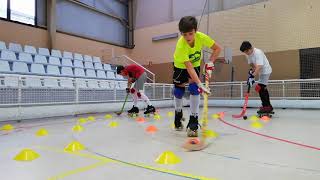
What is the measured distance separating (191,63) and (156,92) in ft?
16.4

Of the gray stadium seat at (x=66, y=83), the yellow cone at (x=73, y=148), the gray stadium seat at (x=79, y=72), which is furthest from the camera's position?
the gray stadium seat at (x=79, y=72)

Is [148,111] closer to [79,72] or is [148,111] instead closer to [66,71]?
[66,71]

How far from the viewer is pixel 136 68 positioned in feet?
Answer: 16.2

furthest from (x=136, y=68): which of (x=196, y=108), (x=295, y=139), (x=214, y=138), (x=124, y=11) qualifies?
(x=124, y=11)

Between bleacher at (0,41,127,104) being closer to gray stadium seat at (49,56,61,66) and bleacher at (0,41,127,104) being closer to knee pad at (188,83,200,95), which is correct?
gray stadium seat at (49,56,61,66)

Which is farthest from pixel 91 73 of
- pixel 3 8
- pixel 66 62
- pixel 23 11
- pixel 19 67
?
pixel 3 8

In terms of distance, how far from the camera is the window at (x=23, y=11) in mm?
7562

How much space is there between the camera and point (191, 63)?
105 inches

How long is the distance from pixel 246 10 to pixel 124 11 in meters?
5.83

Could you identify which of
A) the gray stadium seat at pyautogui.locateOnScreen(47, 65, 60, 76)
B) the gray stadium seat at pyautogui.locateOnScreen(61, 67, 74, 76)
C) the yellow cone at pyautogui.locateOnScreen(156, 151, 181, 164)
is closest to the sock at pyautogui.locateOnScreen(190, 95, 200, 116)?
the yellow cone at pyautogui.locateOnScreen(156, 151, 181, 164)

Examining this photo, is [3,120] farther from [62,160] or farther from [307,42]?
[307,42]

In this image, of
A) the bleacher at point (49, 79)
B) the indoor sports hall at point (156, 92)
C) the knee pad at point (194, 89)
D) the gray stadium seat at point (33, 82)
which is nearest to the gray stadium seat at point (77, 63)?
the bleacher at point (49, 79)

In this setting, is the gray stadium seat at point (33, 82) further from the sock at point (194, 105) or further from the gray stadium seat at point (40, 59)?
the sock at point (194, 105)

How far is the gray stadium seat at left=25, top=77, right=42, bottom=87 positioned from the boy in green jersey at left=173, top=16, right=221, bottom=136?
3036 mm
